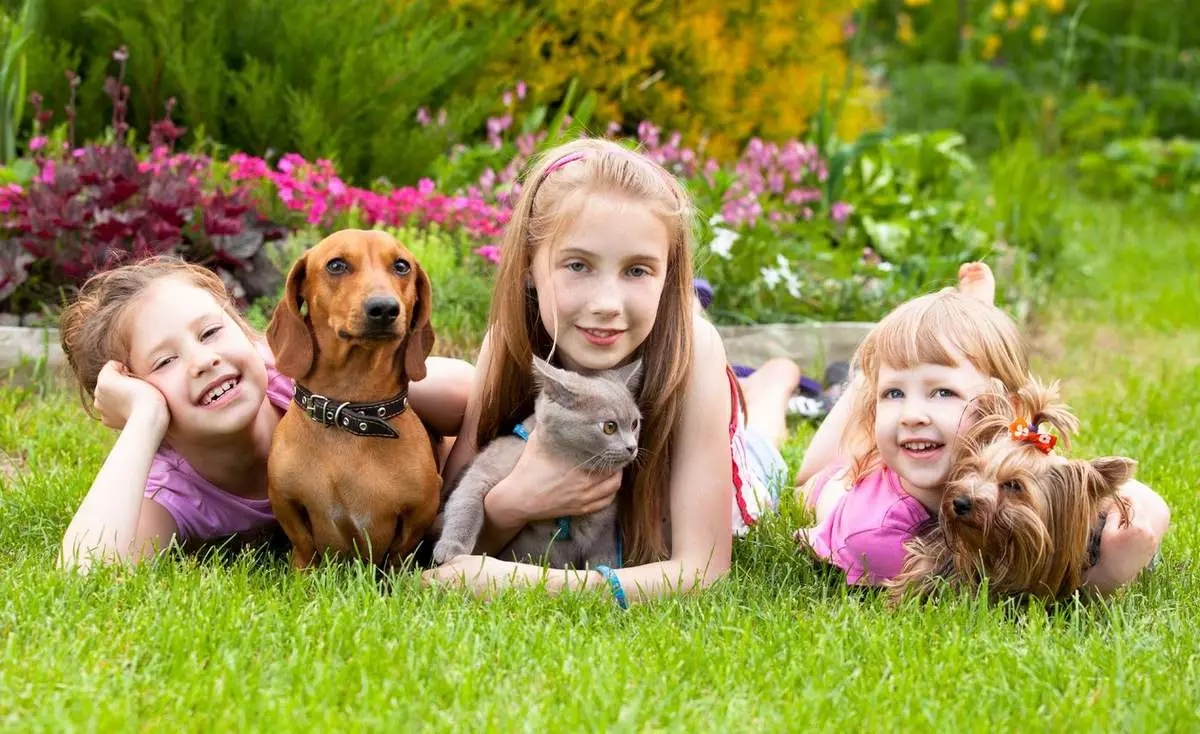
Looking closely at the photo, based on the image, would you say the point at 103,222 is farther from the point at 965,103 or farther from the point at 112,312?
the point at 965,103

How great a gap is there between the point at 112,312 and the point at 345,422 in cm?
103

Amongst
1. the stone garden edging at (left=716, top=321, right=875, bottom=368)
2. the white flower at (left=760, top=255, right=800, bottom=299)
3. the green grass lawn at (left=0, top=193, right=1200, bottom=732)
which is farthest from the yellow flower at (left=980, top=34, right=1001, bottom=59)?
the green grass lawn at (left=0, top=193, right=1200, bottom=732)

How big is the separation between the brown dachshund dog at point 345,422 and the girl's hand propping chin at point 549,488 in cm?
22

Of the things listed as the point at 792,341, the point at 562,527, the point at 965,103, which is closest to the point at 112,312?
the point at 562,527

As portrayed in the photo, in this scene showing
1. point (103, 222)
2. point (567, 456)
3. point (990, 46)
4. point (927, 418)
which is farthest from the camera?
point (990, 46)

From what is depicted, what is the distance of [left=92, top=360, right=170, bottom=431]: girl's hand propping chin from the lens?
11.7 ft

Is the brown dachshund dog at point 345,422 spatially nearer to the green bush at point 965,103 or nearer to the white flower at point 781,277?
the white flower at point 781,277

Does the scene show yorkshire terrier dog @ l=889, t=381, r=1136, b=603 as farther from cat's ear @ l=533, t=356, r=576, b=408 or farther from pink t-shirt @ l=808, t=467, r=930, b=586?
cat's ear @ l=533, t=356, r=576, b=408

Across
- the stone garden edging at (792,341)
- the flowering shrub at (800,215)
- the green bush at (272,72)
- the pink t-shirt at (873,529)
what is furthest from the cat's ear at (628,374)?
the green bush at (272,72)

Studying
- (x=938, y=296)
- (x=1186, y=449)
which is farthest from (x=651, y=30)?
(x=938, y=296)

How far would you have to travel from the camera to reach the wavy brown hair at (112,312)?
3.77m

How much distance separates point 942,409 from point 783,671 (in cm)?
91

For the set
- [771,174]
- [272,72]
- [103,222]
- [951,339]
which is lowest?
[103,222]

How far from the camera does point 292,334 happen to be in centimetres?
321
